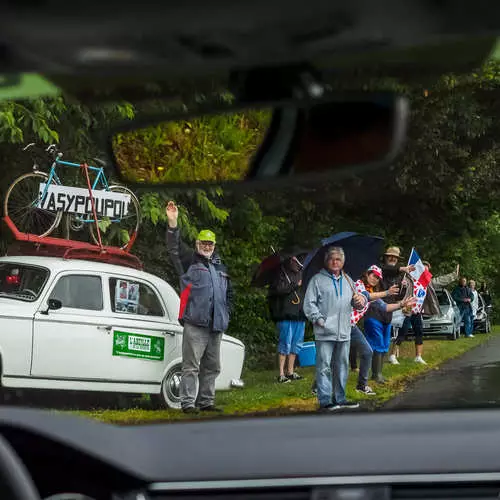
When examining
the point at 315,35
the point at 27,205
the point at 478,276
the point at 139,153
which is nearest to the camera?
the point at 315,35

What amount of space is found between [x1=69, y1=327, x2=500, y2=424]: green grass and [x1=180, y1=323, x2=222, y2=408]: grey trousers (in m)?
0.33

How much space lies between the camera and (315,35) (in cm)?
172

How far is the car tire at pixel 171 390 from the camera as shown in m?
9.95

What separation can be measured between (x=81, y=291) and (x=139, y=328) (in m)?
0.64

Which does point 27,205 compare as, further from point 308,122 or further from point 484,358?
point 308,122

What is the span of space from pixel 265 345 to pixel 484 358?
216cm

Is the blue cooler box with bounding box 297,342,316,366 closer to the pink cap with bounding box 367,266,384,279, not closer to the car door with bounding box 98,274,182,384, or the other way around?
the pink cap with bounding box 367,266,384,279

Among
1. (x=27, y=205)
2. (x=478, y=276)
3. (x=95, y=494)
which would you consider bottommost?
(x=95, y=494)

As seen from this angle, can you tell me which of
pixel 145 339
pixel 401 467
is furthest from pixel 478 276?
pixel 145 339

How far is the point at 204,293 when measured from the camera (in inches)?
403

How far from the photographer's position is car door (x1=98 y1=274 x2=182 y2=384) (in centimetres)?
1014

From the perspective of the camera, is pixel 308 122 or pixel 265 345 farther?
pixel 265 345

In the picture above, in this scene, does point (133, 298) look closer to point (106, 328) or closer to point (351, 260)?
point (106, 328)

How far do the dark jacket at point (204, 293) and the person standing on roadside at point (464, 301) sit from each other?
8.92ft
